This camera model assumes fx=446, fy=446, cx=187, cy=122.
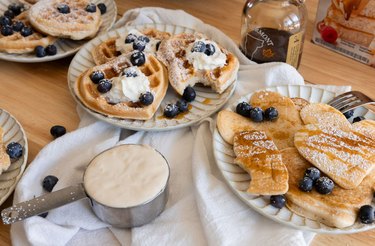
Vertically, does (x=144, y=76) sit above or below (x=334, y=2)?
below

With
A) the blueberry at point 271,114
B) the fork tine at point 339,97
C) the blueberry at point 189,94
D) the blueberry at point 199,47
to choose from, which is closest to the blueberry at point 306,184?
the blueberry at point 271,114

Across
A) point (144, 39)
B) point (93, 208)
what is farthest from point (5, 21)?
point (93, 208)

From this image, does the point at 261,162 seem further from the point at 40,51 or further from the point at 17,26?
the point at 17,26

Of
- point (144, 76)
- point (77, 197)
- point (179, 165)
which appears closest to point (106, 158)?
point (77, 197)

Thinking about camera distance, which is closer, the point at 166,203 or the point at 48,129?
the point at 166,203

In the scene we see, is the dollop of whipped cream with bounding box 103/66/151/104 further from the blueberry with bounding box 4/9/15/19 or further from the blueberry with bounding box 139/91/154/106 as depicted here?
the blueberry with bounding box 4/9/15/19

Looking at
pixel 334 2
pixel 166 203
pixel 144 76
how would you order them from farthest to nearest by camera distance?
pixel 334 2 → pixel 144 76 → pixel 166 203

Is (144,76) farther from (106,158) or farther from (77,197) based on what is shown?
(77,197)
